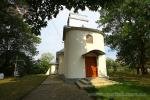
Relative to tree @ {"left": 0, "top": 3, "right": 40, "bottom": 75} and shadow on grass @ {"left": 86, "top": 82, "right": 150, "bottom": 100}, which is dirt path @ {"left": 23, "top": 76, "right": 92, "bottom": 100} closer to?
shadow on grass @ {"left": 86, "top": 82, "right": 150, "bottom": 100}

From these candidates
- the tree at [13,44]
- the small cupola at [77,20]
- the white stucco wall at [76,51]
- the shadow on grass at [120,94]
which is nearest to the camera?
the shadow on grass at [120,94]

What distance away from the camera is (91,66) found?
84.1 feet

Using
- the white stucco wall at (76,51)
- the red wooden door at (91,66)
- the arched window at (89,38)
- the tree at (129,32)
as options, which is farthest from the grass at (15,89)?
the tree at (129,32)

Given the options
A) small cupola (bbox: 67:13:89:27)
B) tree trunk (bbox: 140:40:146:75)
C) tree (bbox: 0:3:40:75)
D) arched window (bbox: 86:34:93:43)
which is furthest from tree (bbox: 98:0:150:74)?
tree (bbox: 0:3:40:75)

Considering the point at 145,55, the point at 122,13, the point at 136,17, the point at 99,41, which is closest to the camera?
the point at 99,41

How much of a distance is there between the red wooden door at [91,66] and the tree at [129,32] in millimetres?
8799

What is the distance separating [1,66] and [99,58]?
26.2m

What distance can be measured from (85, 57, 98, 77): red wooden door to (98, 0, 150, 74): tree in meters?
8.80

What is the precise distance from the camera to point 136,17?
32500mm

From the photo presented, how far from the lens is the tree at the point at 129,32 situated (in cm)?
3138

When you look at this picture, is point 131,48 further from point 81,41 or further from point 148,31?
point 81,41

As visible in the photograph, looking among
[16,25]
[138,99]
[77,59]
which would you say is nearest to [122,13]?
[77,59]

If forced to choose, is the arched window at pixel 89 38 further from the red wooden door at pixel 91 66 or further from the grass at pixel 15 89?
the grass at pixel 15 89

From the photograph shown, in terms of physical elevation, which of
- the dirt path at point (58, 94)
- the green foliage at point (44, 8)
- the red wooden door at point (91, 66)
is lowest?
the dirt path at point (58, 94)
